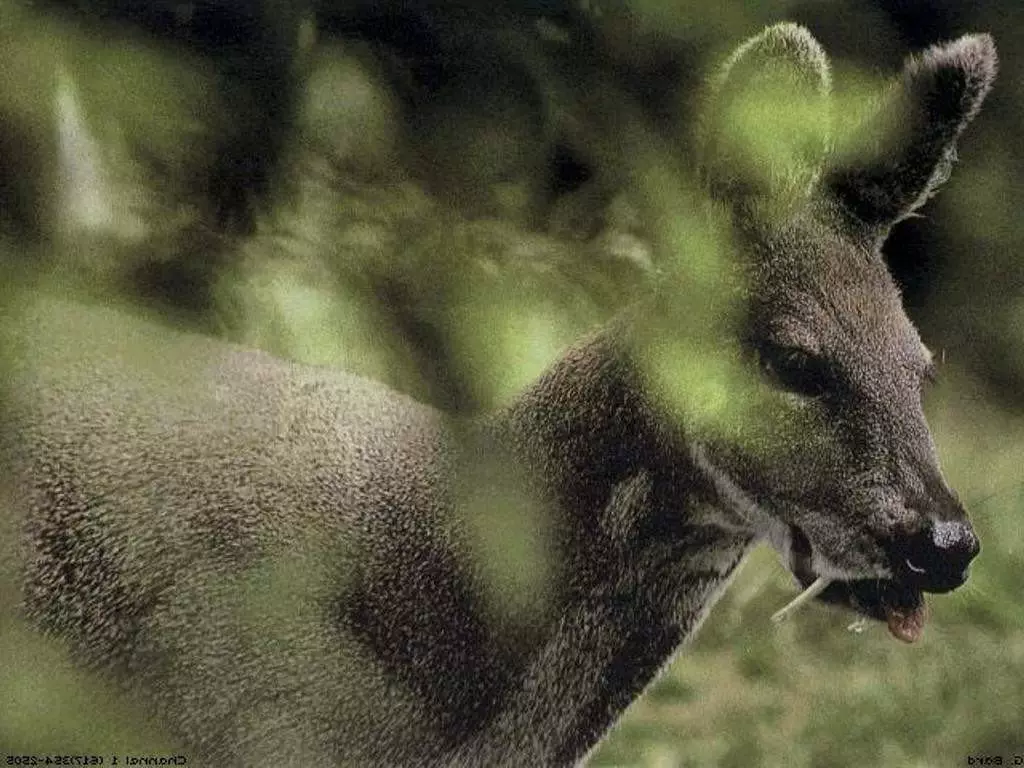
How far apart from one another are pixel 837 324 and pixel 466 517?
0.58 metres

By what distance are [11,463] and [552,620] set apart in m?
0.80

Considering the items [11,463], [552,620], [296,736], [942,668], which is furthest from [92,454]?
[942,668]

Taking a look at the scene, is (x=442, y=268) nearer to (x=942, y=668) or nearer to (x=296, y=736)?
(x=296, y=736)

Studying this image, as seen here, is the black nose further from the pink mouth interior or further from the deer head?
the pink mouth interior

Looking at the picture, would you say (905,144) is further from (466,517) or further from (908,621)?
(466,517)

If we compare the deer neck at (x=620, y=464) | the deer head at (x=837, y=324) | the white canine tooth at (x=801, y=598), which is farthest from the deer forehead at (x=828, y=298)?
the white canine tooth at (x=801, y=598)

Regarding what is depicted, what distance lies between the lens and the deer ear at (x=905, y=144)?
164 centimetres

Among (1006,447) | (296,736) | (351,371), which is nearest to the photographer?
(296,736)

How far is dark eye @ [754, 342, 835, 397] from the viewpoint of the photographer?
5.19ft

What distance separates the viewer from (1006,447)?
74.2 inches

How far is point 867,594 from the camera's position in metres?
1.63

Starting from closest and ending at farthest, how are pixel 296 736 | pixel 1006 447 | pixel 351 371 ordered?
pixel 296 736 → pixel 351 371 → pixel 1006 447

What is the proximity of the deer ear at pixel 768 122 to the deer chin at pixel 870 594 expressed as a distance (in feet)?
1.59

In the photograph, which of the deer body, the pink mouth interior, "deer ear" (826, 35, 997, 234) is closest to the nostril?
the pink mouth interior
